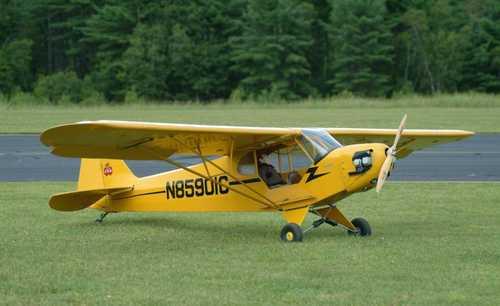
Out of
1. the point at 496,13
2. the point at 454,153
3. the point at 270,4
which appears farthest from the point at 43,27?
the point at 454,153

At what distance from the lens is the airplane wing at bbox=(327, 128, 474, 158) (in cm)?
1538

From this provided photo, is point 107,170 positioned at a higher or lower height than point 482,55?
higher

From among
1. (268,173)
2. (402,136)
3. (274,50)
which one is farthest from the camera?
(274,50)

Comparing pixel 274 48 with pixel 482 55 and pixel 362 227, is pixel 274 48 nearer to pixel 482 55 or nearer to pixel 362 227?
pixel 482 55

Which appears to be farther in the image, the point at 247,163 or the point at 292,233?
the point at 247,163

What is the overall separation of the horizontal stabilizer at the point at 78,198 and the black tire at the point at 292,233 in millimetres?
3026

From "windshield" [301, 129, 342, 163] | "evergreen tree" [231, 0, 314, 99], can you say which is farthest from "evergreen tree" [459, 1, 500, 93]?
"windshield" [301, 129, 342, 163]

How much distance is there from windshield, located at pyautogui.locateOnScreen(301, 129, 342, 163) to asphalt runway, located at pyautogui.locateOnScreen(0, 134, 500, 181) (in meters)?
8.33

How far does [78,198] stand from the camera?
49.0 ft

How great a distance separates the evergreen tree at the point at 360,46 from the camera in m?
69.6

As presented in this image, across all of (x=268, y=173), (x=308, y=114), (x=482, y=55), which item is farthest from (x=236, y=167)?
(x=482, y=55)

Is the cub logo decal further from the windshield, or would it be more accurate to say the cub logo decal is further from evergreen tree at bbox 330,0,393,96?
evergreen tree at bbox 330,0,393,96

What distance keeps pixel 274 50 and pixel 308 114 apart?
81.3ft

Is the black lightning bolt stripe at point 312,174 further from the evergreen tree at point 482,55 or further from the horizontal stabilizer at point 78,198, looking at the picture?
the evergreen tree at point 482,55
